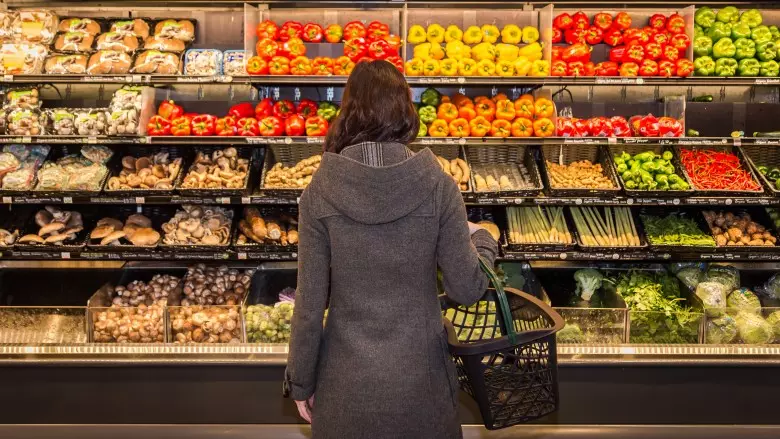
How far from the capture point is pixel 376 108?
6.70ft

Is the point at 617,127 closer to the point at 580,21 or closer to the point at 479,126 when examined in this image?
the point at 580,21

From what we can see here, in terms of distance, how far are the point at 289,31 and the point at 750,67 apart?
2.95 metres

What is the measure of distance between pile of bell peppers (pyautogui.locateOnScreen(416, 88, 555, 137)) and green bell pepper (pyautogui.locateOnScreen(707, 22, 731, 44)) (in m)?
1.18

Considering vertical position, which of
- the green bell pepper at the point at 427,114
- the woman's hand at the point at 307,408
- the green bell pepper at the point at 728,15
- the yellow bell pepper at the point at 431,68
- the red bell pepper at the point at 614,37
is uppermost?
the green bell pepper at the point at 728,15

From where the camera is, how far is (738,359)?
4074 mm

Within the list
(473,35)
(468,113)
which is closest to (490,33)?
(473,35)

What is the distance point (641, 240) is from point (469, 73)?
5.05 feet

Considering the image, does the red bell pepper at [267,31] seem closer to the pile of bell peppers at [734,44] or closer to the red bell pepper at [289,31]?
the red bell pepper at [289,31]

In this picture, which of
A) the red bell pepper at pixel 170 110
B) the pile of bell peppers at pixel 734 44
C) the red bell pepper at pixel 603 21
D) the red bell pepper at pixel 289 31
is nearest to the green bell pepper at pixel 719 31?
the pile of bell peppers at pixel 734 44

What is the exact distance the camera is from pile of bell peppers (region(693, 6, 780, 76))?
4496 mm

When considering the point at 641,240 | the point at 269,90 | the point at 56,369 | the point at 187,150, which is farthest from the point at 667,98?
the point at 56,369

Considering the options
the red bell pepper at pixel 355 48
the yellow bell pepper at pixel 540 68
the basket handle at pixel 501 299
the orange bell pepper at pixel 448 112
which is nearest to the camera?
the basket handle at pixel 501 299

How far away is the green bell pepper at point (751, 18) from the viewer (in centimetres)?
470

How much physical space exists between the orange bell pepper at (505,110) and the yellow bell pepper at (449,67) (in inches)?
14.7
